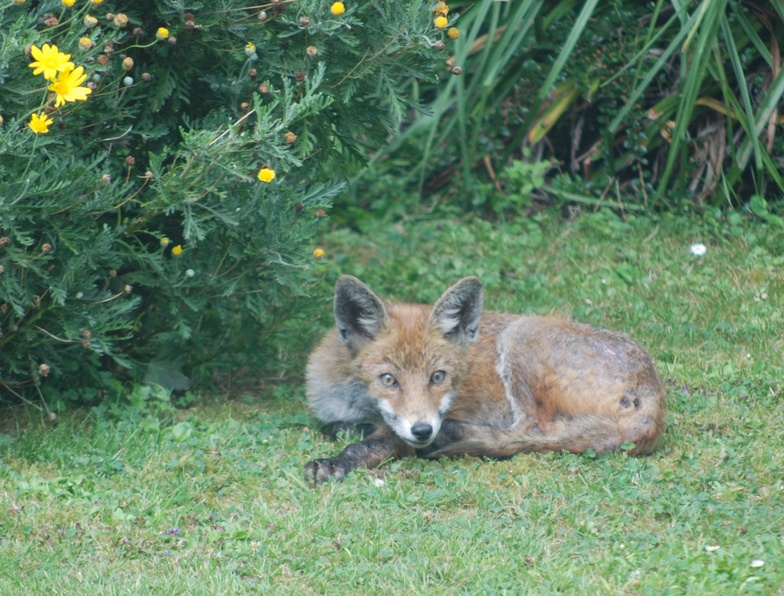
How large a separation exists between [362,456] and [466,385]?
88 cm

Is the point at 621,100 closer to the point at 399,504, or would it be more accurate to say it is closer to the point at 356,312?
the point at 356,312

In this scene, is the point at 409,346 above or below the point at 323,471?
above

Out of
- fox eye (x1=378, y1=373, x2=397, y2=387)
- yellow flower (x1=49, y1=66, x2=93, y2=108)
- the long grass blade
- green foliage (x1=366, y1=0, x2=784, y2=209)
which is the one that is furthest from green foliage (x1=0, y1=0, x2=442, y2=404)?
green foliage (x1=366, y1=0, x2=784, y2=209)

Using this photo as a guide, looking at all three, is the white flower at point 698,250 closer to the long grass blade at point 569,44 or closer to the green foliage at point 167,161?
the long grass blade at point 569,44

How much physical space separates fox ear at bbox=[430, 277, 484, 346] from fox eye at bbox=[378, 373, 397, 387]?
0.42m

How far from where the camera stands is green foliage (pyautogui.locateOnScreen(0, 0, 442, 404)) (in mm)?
4953

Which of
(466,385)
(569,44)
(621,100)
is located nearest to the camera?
(466,385)

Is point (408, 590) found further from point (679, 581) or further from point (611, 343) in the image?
point (611, 343)

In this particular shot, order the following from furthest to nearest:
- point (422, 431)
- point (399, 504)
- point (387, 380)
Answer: point (387, 380)
point (422, 431)
point (399, 504)

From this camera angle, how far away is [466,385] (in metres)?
5.95

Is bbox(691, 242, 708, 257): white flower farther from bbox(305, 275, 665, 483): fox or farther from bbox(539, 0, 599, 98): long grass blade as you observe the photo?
bbox(305, 275, 665, 483): fox

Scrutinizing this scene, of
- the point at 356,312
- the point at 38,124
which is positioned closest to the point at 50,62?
the point at 38,124

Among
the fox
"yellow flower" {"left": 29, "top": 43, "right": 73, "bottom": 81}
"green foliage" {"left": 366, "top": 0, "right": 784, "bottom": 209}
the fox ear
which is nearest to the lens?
"yellow flower" {"left": 29, "top": 43, "right": 73, "bottom": 81}

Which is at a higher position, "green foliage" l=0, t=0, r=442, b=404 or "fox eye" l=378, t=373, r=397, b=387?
"green foliage" l=0, t=0, r=442, b=404
